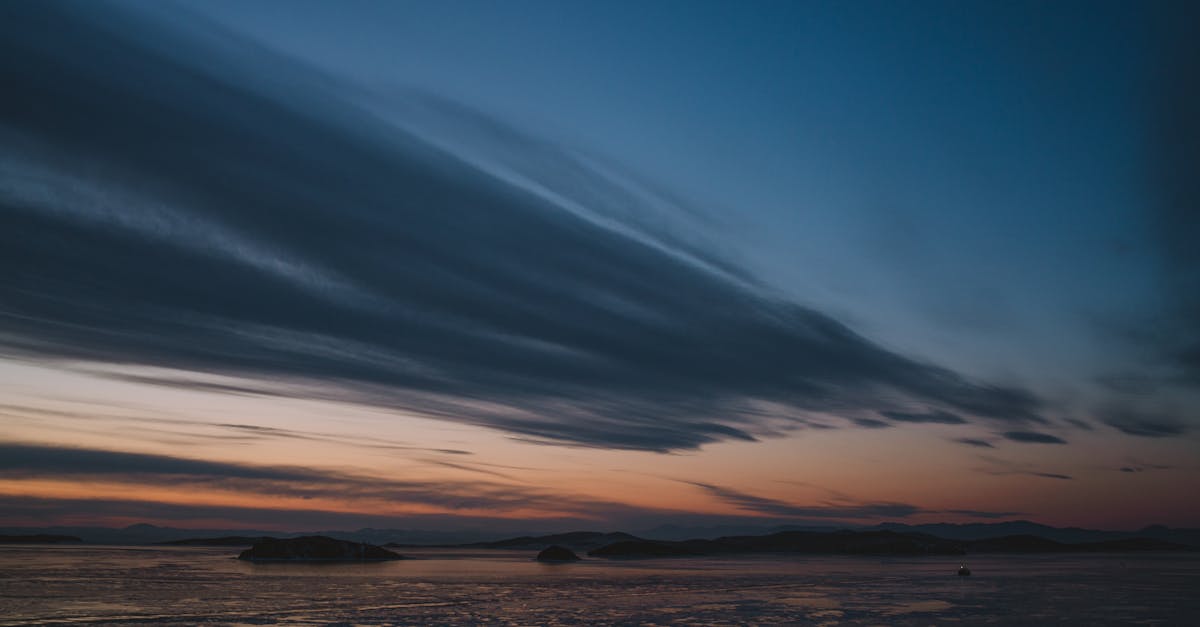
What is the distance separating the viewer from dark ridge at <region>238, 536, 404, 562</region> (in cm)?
12850

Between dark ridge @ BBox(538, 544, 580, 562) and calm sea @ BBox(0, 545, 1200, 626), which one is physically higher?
calm sea @ BBox(0, 545, 1200, 626)

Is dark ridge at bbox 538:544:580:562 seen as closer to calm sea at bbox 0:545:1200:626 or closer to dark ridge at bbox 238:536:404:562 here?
dark ridge at bbox 238:536:404:562

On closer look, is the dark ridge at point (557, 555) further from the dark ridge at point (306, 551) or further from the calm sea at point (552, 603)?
the calm sea at point (552, 603)

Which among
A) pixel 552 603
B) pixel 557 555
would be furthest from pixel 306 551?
pixel 552 603

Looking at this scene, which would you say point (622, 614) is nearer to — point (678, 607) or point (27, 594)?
point (678, 607)

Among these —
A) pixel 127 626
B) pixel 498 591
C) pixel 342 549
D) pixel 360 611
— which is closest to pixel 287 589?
pixel 498 591

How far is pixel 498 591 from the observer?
58250mm

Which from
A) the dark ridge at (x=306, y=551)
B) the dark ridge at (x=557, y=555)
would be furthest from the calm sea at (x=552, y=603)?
the dark ridge at (x=557, y=555)

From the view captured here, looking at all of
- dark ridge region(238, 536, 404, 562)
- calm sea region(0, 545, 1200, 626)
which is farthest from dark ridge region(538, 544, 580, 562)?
calm sea region(0, 545, 1200, 626)

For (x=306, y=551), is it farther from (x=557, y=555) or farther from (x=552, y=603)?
(x=552, y=603)

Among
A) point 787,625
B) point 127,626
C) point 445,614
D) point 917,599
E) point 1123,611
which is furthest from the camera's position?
point 917,599

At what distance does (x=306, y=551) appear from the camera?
12950cm

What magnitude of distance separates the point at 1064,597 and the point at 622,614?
3251 centimetres

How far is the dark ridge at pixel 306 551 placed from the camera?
128m
